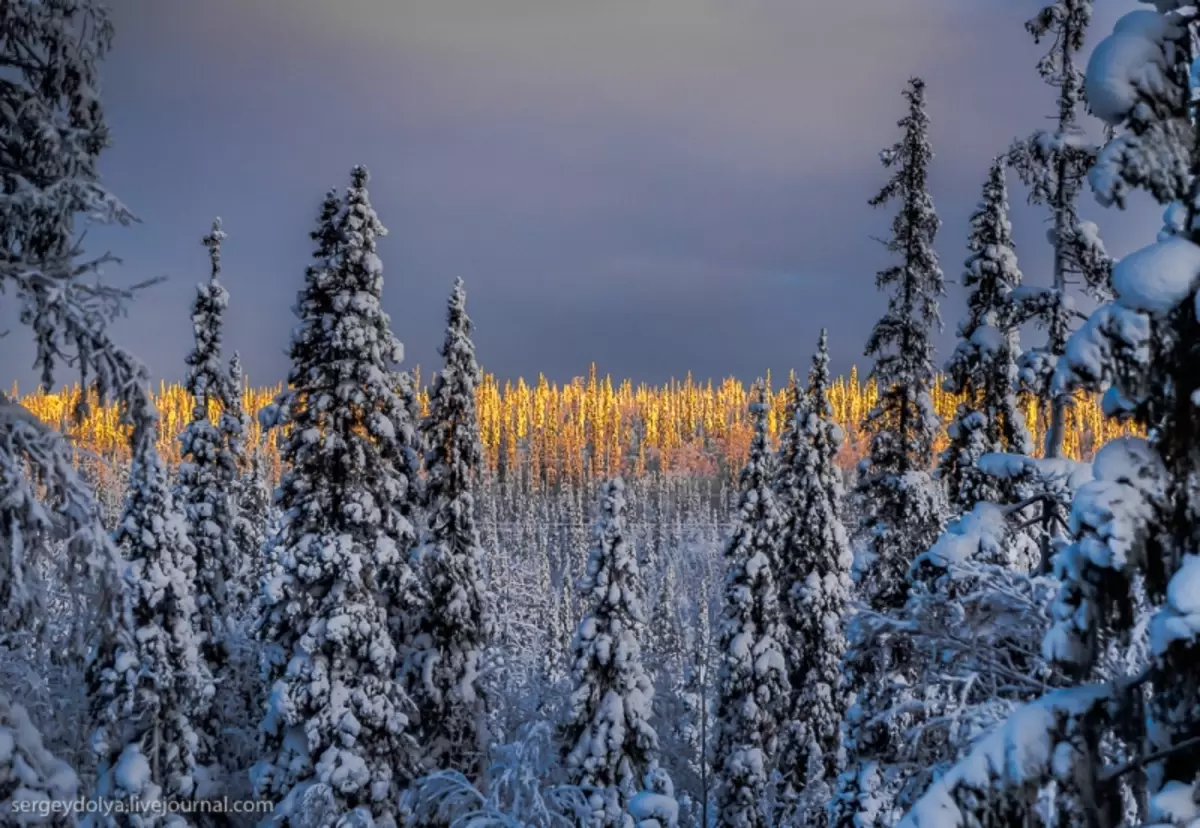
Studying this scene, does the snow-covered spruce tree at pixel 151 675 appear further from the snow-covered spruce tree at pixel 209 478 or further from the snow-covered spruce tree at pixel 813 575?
the snow-covered spruce tree at pixel 813 575

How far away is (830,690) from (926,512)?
8.14 meters

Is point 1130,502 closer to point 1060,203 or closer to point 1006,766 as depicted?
point 1006,766

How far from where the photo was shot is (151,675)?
68.1ft

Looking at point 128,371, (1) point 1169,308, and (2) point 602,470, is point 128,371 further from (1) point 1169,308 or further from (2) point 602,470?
(2) point 602,470

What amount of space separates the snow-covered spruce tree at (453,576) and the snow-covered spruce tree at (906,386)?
10740 mm

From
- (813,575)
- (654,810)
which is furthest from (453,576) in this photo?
(654,810)

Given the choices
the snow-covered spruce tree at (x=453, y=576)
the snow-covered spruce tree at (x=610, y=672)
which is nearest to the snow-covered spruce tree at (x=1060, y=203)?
the snow-covered spruce tree at (x=610, y=672)

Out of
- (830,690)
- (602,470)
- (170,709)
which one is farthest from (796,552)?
(602,470)

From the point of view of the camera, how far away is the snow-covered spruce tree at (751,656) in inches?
1073

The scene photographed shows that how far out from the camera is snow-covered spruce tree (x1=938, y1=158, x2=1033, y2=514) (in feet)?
63.8

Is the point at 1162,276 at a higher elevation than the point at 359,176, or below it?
below

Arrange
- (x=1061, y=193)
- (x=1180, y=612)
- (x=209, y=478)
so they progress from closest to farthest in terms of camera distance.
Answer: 1. (x=1180, y=612)
2. (x=1061, y=193)
3. (x=209, y=478)

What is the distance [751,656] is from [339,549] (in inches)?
534

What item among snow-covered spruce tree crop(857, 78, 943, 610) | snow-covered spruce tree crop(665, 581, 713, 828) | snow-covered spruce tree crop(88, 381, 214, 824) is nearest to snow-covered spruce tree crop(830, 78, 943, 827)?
snow-covered spruce tree crop(857, 78, 943, 610)
